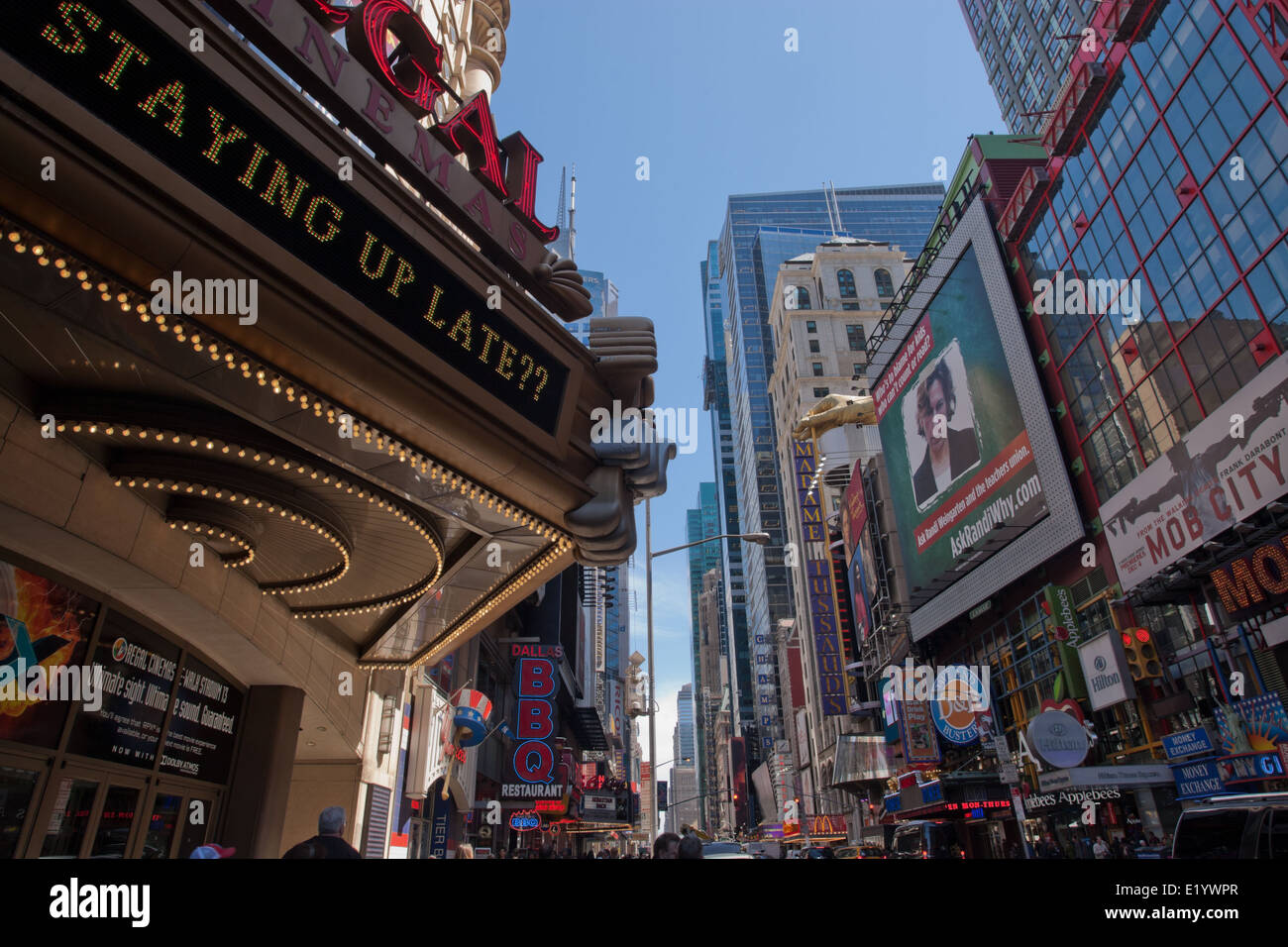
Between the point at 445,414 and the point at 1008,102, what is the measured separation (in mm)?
95715

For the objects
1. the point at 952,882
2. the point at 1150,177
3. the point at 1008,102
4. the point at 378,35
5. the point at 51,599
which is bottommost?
the point at 952,882

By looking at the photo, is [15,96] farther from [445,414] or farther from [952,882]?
[952,882]

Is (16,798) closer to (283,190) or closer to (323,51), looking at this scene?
(283,190)

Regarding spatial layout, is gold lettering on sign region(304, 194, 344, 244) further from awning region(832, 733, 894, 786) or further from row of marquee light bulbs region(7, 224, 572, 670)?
awning region(832, 733, 894, 786)

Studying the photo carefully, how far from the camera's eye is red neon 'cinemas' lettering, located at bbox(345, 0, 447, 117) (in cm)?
919

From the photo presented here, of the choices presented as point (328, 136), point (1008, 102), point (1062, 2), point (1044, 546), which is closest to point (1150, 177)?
point (1044, 546)

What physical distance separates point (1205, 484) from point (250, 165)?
27.4 m

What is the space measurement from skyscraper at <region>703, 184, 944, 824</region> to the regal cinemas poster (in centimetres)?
7271

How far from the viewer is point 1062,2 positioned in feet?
220

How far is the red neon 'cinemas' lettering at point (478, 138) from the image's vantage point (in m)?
10.6

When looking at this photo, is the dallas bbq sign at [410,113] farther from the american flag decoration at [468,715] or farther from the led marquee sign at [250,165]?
the american flag decoration at [468,715]

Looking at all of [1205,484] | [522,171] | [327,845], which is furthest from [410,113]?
[1205,484]

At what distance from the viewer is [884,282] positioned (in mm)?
94875

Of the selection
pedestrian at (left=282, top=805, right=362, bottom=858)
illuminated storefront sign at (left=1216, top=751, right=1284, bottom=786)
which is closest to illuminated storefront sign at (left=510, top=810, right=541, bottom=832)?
illuminated storefront sign at (left=1216, top=751, right=1284, bottom=786)
